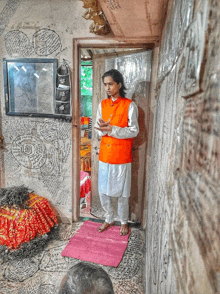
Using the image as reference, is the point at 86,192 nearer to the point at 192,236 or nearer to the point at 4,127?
the point at 4,127

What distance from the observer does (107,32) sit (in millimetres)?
2111

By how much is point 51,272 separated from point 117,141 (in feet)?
4.71

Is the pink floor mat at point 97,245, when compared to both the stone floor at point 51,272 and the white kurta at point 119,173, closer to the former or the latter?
the stone floor at point 51,272

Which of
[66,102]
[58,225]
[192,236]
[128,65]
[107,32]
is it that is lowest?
[58,225]

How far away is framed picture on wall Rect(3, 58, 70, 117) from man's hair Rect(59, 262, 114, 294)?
1.95m

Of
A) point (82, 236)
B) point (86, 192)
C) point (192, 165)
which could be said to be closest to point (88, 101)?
point (86, 192)

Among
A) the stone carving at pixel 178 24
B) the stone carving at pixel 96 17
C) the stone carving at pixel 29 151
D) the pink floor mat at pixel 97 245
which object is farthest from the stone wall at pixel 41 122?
the stone carving at pixel 178 24

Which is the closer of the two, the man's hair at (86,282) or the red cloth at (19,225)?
the man's hair at (86,282)

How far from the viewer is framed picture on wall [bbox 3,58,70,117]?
235 cm

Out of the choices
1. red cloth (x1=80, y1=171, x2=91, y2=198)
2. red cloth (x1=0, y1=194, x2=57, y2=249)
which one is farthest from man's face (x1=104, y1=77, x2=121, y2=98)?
red cloth (x1=80, y1=171, x2=91, y2=198)

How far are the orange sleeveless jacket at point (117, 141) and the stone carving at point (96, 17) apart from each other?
0.72 meters

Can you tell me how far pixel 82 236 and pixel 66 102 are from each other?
1612mm

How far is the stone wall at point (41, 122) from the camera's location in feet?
7.30

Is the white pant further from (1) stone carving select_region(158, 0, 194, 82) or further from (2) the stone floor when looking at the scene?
(1) stone carving select_region(158, 0, 194, 82)
